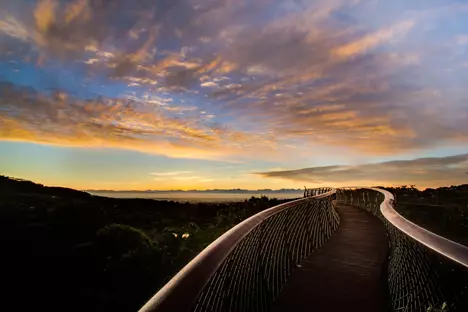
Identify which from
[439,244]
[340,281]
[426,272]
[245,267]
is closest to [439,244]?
[439,244]

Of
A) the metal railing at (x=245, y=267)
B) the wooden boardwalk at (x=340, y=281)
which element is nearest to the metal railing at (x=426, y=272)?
the wooden boardwalk at (x=340, y=281)

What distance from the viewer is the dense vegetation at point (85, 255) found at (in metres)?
15.2

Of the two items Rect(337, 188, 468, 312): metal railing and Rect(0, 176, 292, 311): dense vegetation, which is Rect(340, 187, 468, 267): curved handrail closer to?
Rect(337, 188, 468, 312): metal railing

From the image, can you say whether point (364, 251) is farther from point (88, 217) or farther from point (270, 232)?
point (88, 217)

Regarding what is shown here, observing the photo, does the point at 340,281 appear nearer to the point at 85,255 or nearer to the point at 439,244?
the point at 439,244

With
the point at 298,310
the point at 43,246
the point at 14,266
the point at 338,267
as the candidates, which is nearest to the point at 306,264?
A: the point at 338,267

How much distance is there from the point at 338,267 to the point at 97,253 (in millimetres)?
16712

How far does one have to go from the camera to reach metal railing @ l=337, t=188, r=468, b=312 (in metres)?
1.97

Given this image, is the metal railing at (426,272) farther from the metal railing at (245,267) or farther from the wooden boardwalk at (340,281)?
the metal railing at (245,267)

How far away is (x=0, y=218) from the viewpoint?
2652 cm

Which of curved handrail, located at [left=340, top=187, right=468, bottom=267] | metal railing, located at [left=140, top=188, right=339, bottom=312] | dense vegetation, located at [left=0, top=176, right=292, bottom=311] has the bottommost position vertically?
dense vegetation, located at [left=0, top=176, right=292, bottom=311]

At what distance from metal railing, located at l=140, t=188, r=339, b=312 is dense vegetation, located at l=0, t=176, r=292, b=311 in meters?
7.29

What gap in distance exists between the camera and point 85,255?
2072 cm

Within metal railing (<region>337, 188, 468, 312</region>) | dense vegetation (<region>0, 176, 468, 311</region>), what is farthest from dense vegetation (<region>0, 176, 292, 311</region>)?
metal railing (<region>337, 188, 468, 312</region>)
